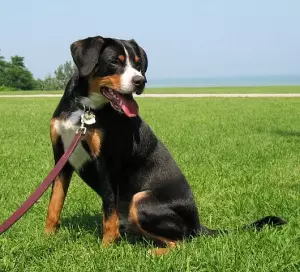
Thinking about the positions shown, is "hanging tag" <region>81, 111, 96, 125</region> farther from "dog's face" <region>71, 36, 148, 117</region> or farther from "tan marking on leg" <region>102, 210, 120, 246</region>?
"tan marking on leg" <region>102, 210, 120, 246</region>

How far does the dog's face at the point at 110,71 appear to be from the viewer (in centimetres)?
Answer: 376

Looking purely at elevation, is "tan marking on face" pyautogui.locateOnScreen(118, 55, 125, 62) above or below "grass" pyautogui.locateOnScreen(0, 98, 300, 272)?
above

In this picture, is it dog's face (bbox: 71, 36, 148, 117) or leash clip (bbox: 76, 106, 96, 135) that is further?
leash clip (bbox: 76, 106, 96, 135)

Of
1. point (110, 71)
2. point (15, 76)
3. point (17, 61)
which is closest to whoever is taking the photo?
point (110, 71)

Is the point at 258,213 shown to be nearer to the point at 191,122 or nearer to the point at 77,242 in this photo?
the point at 77,242

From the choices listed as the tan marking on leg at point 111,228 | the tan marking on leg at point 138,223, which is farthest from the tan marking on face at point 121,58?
the tan marking on leg at point 111,228

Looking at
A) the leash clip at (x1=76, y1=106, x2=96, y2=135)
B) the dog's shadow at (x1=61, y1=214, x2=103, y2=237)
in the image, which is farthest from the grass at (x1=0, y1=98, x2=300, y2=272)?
the leash clip at (x1=76, y1=106, x2=96, y2=135)

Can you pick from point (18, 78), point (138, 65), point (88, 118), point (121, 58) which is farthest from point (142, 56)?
point (18, 78)

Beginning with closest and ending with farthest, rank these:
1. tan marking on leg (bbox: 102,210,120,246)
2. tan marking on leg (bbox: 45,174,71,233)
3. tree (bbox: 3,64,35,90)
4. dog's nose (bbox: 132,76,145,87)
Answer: dog's nose (bbox: 132,76,145,87)
tan marking on leg (bbox: 102,210,120,246)
tan marking on leg (bbox: 45,174,71,233)
tree (bbox: 3,64,35,90)

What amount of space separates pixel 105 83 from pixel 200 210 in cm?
200

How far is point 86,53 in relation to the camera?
3.82 meters

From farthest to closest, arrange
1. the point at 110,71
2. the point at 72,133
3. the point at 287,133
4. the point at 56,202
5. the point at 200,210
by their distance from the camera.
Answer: the point at 287,133
the point at 200,210
the point at 56,202
the point at 72,133
the point at 110,71

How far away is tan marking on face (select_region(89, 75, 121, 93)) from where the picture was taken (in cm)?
377

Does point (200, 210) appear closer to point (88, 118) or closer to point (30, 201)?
point (88, 118)
